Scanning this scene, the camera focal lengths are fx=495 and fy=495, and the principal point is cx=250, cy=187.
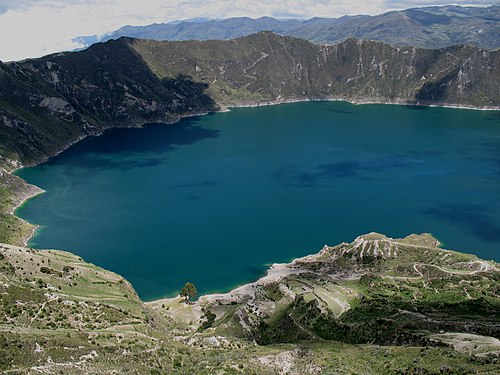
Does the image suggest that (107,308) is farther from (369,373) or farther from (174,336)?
(369,373)

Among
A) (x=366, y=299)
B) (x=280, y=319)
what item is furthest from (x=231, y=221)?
(x=280, y=319)

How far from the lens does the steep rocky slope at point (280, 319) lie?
59844 millimetres

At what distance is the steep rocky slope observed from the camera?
59.8 m

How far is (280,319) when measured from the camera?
92.6m

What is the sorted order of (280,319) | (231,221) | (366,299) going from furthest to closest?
(231,221) < (366,299) < (280,319)

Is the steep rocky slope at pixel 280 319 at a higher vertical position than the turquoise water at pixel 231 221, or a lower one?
higher

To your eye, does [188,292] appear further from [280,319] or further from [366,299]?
[366,299]

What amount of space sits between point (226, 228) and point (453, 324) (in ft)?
281

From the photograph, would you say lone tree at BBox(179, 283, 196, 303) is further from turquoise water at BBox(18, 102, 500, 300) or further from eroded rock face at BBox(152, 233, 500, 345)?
turquoise water at BBox(18, 102, 500, 300)

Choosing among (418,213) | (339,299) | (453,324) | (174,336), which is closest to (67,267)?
(174,336)

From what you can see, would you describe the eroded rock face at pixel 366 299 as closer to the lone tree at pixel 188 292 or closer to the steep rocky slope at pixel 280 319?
the steep rocky slope at pixel 280 319

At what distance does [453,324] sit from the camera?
7956 centimetres

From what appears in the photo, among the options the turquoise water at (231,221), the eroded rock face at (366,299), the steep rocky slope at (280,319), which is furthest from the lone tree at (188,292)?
the turquoise water at (231,221)

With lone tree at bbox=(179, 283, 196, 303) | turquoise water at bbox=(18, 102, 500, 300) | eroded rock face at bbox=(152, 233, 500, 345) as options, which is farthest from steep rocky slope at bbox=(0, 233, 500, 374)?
turquoise water at bbox=(18, 102, 500, 300)
